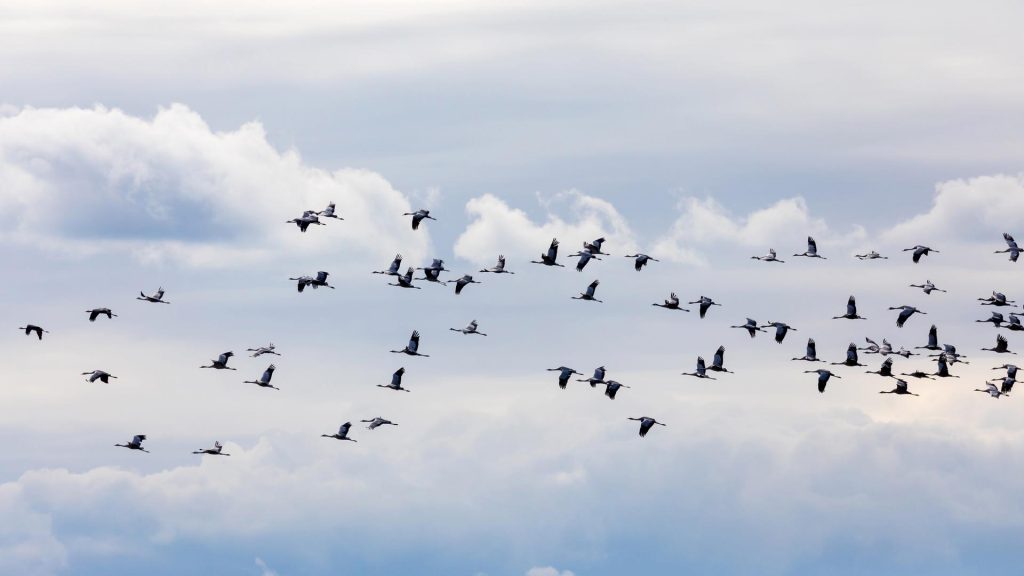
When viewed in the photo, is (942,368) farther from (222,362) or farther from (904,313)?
(222,362)

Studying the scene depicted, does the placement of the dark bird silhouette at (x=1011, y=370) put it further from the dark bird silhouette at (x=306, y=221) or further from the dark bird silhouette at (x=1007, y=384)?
the dark bird silhouette at (x=306, y=221)

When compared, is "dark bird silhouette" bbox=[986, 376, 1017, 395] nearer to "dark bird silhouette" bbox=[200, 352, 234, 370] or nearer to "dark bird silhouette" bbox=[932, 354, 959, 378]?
"dark bird silhouette" bbox=[932, 354, 959, 378]

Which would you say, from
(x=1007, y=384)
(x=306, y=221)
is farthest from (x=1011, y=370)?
(x=306, y=221)

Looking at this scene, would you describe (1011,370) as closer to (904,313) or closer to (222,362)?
(904,313)

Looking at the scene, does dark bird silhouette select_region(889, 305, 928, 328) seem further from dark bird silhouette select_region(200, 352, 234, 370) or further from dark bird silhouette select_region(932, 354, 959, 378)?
dark bird silhouette select_region(200, 352, 234, 370)

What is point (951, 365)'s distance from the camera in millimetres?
165500

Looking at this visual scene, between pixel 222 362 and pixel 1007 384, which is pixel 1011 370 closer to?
pixel 1007 384

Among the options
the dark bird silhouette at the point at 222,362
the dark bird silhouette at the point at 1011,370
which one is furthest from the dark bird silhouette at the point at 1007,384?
the dark bird silhouette at the point at 222,362

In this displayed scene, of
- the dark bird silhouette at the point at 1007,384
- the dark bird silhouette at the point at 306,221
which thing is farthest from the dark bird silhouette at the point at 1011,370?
the dark bird silhouette at the point at 306,221

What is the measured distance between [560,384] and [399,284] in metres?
19.0

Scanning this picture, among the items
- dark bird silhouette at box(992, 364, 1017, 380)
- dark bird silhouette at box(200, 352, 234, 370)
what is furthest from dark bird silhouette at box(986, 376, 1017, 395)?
dark bird silhouette at box(200, 352, 234, 370)

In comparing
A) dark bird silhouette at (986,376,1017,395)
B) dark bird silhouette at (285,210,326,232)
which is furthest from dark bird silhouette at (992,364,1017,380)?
dark bird silhouette at (285,210,326,232)

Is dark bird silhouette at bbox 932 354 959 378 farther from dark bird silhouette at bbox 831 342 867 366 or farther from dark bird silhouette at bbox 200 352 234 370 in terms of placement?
dark bird silhouette at bbox 200 352 234 370

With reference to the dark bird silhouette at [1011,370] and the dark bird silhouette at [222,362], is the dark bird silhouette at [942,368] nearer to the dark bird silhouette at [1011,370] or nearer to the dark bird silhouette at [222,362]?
the dark bird silhouette at [1011,370]
